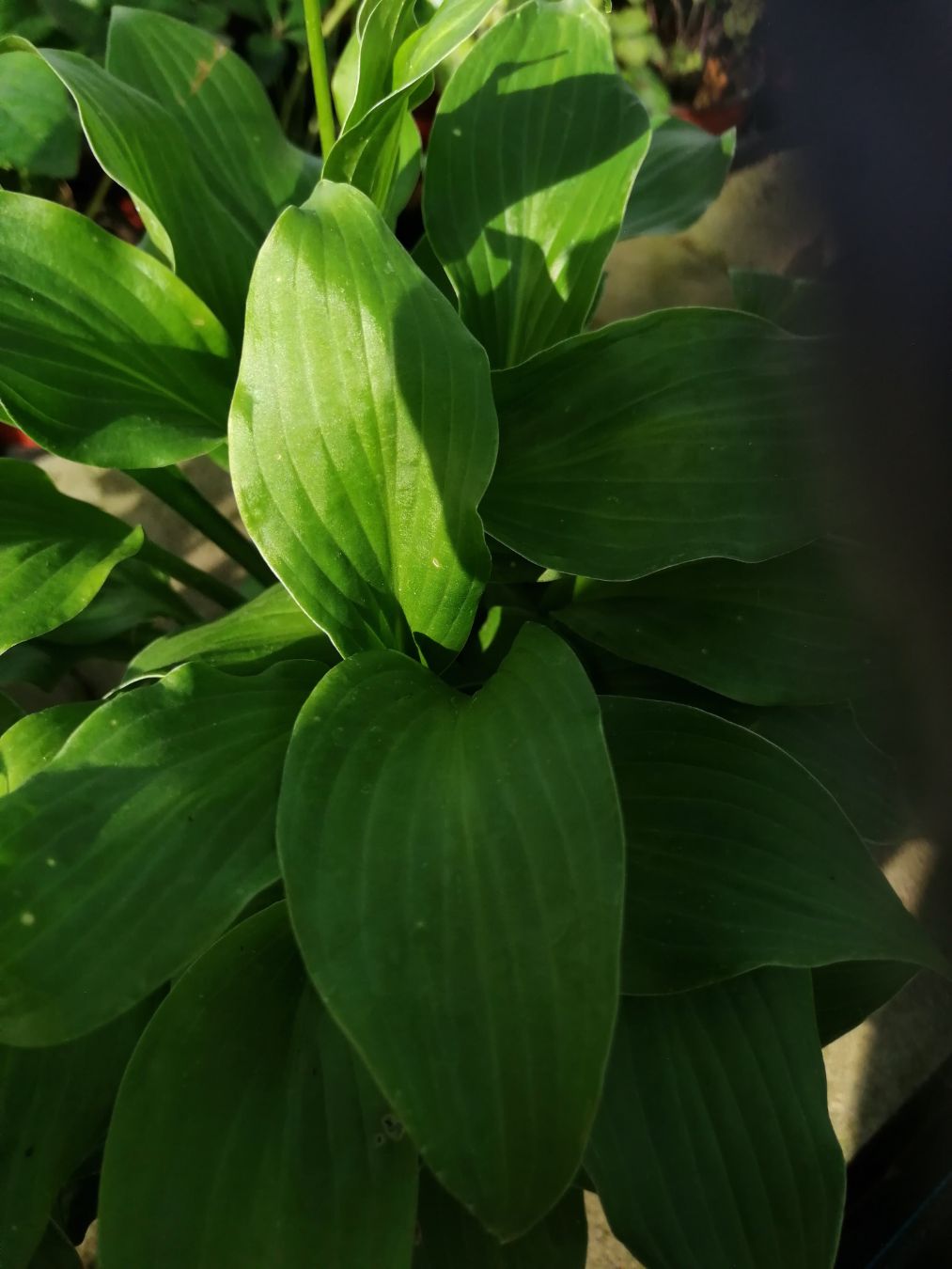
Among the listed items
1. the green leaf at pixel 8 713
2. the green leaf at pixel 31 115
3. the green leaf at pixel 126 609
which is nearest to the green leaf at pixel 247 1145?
the green leaf at pixel 8 713

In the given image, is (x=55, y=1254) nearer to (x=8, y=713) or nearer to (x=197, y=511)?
(x=8, y=713)

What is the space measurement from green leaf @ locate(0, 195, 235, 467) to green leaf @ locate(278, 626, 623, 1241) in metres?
0.33

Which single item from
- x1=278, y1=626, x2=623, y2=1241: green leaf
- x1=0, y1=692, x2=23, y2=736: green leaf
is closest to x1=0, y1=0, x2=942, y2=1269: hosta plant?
x1=278, y1=626, x2=623, y2=1241: green leaf

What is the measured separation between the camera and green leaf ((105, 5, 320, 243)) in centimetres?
82

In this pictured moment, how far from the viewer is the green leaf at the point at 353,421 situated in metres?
0.50

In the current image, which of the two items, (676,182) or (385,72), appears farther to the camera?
(676,182)

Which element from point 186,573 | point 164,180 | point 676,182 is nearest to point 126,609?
point 186,573

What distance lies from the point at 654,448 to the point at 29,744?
518 millimetres

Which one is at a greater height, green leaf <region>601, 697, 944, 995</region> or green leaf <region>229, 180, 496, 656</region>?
green leaf <region>229, 180, 496, 656</region>

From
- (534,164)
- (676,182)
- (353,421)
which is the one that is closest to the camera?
(353,421)

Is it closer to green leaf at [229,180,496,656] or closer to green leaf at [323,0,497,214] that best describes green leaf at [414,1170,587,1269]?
green leaf at [229,180,496,656]

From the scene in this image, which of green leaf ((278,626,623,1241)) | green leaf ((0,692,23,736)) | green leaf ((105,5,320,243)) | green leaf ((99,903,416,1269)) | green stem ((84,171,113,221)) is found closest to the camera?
green leaf ((278,626,623,1241))

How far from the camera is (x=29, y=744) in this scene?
0.63m

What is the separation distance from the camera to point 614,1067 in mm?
550
